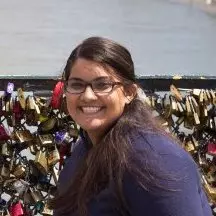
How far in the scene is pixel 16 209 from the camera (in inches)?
106

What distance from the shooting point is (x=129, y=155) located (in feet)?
4.28

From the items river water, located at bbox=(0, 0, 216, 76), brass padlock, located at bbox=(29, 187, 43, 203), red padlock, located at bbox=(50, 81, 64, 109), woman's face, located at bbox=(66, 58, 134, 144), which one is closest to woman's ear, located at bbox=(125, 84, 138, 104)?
woman's face, located at bbox=(66, 58, 134, 144)

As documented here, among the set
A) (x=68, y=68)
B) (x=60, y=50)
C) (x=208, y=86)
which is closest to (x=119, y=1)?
(x=60, y=50)

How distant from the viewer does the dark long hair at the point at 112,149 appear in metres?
1.30

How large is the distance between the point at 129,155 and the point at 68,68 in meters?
0.36

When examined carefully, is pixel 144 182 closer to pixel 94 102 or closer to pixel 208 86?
pixel 94 102

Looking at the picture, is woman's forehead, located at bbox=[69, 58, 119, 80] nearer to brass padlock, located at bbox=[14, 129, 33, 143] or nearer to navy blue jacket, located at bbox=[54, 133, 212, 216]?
navy blue jacket, located at bbox=[54, 133, 212, 216]

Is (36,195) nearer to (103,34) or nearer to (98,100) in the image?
(98,100)

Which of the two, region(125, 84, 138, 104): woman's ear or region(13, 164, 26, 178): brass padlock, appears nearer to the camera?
region(125, 84, 138, 104): woman's ear

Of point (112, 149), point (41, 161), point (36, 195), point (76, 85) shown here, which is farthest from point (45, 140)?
point (112, 149)

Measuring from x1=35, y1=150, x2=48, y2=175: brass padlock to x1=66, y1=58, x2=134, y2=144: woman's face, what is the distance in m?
1.22

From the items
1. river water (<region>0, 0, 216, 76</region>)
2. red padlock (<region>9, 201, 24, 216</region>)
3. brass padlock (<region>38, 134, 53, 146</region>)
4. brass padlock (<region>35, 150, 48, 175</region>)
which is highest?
brass padlock (<region>38, 134, 53, 146</region>)

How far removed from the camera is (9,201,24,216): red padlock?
270cm

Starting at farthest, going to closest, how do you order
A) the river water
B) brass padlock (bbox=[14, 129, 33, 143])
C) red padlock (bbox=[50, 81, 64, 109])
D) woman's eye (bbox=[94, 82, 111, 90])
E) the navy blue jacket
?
the river water
brass padlock (bbox=[14, 129, 33, 143])
red padlock (bbox=[50, 81, 64, 109])
woman's eye (bbox=[94, 82, 111, 90])
the navy blue jacket
